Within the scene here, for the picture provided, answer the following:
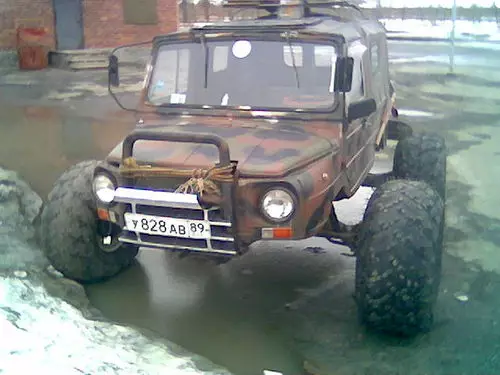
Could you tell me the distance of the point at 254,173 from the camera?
4066 mm

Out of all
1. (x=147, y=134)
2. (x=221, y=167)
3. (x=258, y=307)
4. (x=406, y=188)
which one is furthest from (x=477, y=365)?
(x=147, y=134)

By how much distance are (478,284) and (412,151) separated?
154 cm

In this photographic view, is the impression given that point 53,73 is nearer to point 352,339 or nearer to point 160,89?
point 160,89

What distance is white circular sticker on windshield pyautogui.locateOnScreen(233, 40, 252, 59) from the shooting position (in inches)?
197

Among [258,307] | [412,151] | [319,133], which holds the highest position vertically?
[319,133]

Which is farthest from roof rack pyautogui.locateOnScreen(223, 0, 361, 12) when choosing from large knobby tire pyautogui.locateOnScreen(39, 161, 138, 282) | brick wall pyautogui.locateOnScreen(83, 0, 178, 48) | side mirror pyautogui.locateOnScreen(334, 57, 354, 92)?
brick wall pyautogui.locateOnScreen(83, 0, 178, 48)

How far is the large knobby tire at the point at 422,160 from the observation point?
6.15 metres

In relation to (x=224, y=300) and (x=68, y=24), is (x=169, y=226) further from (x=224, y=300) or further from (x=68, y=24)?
(x=68, y=24)

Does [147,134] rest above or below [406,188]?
above

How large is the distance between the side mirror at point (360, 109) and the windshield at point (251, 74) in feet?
0.50

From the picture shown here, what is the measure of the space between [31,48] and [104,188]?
52.8 feet

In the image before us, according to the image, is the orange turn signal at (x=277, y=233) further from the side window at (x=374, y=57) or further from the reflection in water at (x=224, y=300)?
the side window at (x=374, y=57)

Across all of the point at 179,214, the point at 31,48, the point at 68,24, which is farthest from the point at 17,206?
the point at 68,24

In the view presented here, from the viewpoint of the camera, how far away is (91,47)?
2105 cm
